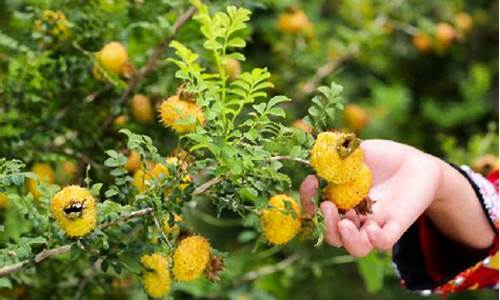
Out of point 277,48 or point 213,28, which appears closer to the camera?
point 213,28

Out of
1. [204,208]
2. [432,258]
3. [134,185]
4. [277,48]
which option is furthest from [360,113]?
[134,185]

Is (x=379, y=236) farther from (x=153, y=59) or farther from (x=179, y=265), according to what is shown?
(x=153, y=59)

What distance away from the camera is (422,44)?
2.64 metres

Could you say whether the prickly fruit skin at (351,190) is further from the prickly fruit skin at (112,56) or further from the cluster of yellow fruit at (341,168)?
the prickly fruit skin at (112,56)

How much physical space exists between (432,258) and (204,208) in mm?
1148

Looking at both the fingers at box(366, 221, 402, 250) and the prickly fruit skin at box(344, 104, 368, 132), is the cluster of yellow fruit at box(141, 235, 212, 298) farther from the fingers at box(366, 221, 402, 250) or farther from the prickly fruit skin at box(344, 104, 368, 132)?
the prickly fruit skin at box(344, 104, 368, 132)

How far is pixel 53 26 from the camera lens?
148 cm

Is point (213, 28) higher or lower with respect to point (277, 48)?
higher

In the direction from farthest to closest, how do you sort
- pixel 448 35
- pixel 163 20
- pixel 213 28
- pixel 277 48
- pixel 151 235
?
pixel 448 35, pixel 277 48, pixel 163 20, pixel 151 235, pixel 213 28

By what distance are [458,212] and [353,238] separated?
0.45 meters

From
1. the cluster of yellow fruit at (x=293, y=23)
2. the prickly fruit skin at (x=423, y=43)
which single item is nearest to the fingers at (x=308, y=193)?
the cluster of yellow fruit at (x=293, y=23)

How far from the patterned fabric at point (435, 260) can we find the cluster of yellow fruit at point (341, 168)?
509mm

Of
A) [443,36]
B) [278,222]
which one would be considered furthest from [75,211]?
[443,36]

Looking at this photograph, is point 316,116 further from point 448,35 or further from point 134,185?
point 448,35
